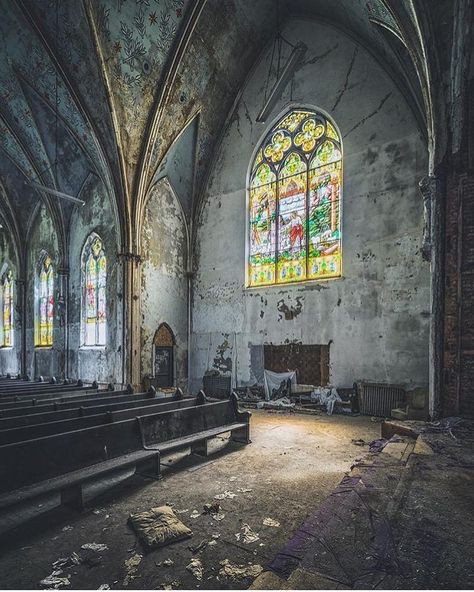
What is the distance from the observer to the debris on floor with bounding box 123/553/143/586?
2523mm

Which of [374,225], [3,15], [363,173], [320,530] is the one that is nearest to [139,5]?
[3,15]

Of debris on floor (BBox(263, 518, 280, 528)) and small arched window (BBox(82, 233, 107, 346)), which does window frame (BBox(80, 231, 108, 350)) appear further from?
debris on floor (BBox(263, 518, 280, 528))

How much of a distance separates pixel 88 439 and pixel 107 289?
10939mm

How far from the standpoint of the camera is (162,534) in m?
3.00

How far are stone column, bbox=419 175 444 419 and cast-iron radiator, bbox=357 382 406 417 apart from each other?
221 centimetres

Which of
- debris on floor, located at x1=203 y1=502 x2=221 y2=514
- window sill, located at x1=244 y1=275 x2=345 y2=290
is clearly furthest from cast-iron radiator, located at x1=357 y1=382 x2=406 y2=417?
debris on floor, located at x1=203 y1=502 x2=221 y2=514

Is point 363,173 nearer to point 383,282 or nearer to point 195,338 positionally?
point 383,282

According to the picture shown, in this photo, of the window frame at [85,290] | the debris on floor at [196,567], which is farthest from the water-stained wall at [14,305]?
the debris on floor at [196,567]

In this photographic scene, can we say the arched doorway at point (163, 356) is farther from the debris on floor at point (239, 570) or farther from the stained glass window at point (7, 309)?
the stained glass window at point (7, 309)

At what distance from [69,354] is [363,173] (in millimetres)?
13760

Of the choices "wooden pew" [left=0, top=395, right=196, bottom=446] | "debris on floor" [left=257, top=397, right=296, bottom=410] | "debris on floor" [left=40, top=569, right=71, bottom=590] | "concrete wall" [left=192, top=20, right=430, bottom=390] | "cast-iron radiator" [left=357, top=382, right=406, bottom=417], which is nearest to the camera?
"debris on floor" [left=40, top=569, right=71, bottom=590]

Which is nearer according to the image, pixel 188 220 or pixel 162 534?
pixel 162 534

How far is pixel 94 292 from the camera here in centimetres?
1506

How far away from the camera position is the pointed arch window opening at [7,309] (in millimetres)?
19644
